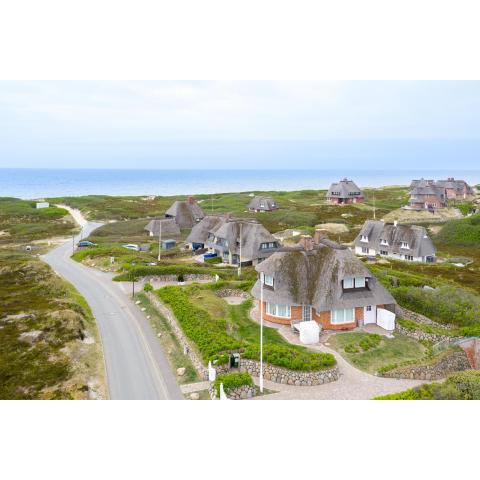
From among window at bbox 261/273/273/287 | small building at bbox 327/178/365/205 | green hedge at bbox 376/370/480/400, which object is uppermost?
small building at bbox 327/178/365/205

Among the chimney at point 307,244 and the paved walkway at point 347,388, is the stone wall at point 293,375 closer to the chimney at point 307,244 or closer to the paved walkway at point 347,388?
the paved walkway at point 347,388

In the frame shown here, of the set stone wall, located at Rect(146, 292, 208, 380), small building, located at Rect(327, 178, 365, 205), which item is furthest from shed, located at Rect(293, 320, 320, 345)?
small building, located at Rect(327, 178, 365, 205)

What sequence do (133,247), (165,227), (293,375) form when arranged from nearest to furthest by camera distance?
(293,375) < (133,247) < (165,227)

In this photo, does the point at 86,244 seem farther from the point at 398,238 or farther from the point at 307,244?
the point at 398,238

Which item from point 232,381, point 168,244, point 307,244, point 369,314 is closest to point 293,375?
point 232,381

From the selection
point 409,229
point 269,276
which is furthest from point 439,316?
point 409,229

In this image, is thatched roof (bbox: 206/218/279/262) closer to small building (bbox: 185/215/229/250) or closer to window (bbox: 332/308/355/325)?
small building (bbox: 185/215/229/250)
